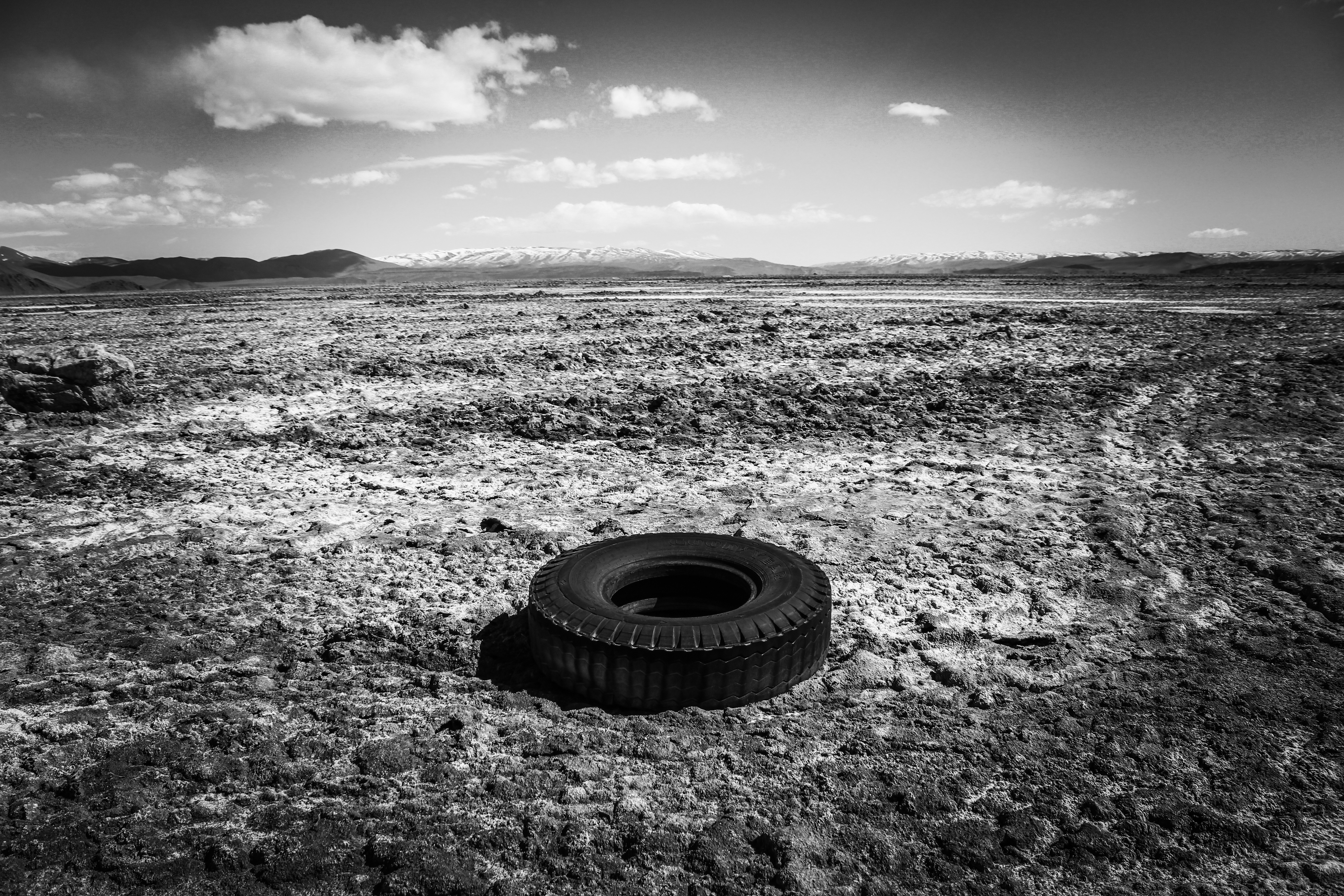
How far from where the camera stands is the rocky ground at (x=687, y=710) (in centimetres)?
222

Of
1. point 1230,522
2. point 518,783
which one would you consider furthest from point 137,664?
point 1230,522

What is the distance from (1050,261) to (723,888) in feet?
598

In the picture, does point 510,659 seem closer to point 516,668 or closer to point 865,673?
point 516,668

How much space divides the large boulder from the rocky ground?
0.21 meters

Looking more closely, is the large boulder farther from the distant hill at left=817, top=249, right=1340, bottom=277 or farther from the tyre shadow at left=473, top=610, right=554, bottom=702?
the distant hill at left=817, top=249, right=1340, bottom=277

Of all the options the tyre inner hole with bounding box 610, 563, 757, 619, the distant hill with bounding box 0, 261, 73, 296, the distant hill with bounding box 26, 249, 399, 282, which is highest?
the distant hill with bounding box 26, 249, 399, 282

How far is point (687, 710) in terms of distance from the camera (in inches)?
114

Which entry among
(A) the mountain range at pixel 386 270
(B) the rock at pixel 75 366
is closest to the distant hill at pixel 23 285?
(A) the mountain range at pixel 386 270

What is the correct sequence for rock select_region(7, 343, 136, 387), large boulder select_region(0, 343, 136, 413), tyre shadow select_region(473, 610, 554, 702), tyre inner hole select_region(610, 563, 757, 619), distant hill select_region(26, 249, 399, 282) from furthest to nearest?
1. distant hill select_region(26, 249, 399, 282)
2. rock select_region(7, 343, 136, 387)
3. large boulder select_region(0, 343, 136, 413)
4. tyre inner hole select_region(610, 563, 757, 619)
5. tyre shadow select_region(473, 610, 554, 702)

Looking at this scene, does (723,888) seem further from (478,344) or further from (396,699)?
(478,344)

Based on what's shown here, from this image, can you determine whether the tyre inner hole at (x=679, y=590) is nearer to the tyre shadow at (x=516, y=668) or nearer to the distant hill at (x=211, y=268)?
the tyre shadow at (x=516, y=668)

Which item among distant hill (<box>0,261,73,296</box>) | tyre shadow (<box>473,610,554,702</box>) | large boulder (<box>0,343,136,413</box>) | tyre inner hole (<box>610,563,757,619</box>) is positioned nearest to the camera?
tyre shadow (<box>473,610,554,702</box>)

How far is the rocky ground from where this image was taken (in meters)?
2.22

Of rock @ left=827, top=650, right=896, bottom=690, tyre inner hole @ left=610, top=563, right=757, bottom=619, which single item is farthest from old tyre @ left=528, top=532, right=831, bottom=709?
rock @ left=827, top=650, right=896, bottom=690
